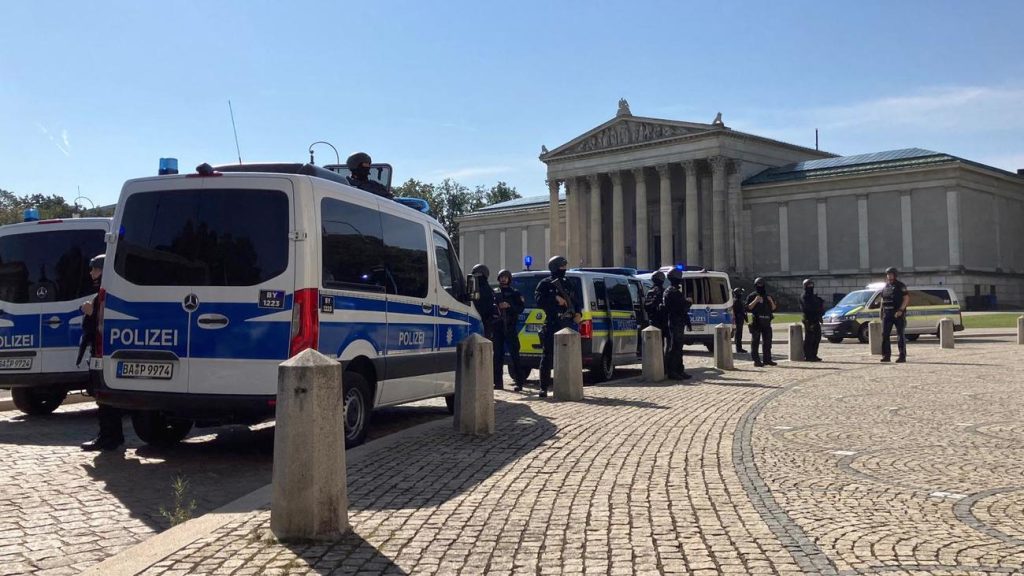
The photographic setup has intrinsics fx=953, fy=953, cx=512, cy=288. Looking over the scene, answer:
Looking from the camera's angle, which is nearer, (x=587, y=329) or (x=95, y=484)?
(x=95, y=484)

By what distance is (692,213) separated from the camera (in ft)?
235

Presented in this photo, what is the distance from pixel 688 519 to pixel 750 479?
4.66ft

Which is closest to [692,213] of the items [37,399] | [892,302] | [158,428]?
[892,302]

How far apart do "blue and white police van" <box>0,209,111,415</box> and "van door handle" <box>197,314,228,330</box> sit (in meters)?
3.76

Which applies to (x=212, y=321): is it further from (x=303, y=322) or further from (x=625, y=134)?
(x=625, y=134)

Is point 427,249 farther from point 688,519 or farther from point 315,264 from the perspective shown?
point 688,519

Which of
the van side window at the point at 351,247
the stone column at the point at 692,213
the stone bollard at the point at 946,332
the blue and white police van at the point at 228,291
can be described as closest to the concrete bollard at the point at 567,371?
the van side window at the point at 351,247

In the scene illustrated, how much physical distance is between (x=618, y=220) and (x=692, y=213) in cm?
766

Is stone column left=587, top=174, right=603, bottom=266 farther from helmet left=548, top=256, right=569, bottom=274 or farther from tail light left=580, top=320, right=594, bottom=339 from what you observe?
helmet left=548, top=256, right=569, bottom=274

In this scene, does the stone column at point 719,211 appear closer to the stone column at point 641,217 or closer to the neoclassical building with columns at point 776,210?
the neoclassical building with columns at point 776,210

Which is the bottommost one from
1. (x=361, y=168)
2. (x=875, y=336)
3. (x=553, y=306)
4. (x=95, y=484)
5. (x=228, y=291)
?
(x=95, y=484)

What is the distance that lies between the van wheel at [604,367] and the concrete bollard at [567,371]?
3.25 metres

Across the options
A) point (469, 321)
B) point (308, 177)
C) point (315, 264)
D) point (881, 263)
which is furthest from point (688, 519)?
point (881, 263)

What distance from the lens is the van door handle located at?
7.44m
